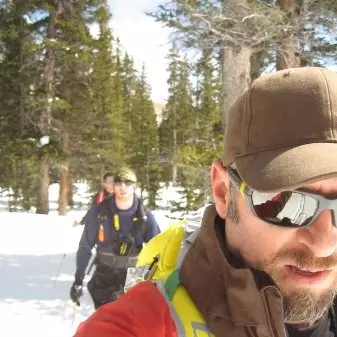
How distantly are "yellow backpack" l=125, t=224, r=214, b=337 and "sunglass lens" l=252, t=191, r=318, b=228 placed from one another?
334 mm

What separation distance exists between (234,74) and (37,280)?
211 inches

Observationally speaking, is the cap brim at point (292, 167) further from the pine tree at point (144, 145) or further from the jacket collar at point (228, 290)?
the pine tree at point (144, 145)

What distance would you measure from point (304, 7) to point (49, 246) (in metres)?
8.67

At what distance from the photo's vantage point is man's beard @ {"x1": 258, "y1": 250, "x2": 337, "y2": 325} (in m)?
1.30

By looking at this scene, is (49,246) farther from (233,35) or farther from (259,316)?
(259,316)

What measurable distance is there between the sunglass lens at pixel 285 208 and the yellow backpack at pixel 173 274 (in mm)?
334

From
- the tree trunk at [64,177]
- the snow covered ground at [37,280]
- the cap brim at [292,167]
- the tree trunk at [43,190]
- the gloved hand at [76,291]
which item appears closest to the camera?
the cap brim at [292,167]

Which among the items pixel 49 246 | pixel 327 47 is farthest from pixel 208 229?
pixel 49 246

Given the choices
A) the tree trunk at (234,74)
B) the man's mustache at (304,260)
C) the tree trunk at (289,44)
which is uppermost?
the tree trunk at (289,44)

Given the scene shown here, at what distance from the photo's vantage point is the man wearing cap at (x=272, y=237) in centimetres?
126

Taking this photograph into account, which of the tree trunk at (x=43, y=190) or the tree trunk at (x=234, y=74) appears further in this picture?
the tree trunk at (x=43, y=190)

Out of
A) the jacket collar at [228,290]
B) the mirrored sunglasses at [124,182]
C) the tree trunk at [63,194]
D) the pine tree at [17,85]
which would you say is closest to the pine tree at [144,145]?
the tree trunk at [63,194]

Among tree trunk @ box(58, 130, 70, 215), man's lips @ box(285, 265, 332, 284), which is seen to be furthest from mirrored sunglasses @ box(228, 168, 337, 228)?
tree trunk @ box(58, 130, 70, 215)

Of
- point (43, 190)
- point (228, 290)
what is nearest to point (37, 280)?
point (228, 290)
